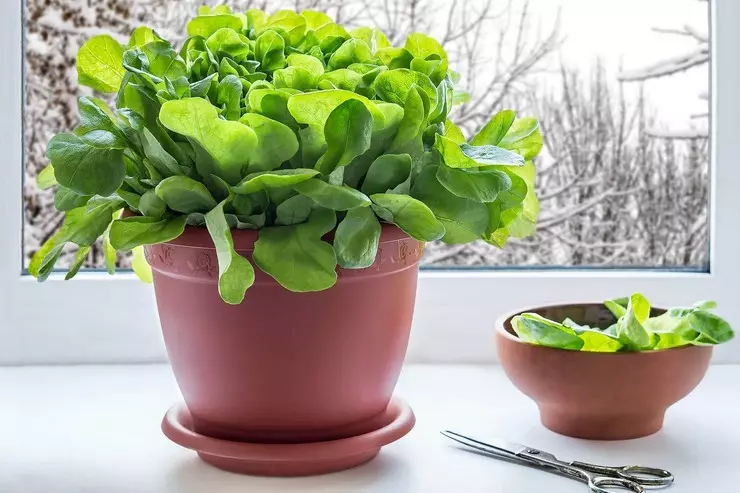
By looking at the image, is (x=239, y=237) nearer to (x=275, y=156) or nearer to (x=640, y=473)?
(x=275, y=156)

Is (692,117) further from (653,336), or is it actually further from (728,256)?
(653,336)

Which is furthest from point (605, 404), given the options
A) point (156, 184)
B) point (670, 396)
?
point (156, 184)

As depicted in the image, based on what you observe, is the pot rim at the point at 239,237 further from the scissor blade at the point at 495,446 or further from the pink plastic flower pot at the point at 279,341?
the scissor blade at the point at 495,446

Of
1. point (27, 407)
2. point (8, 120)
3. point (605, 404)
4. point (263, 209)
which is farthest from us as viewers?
point (8, 120)

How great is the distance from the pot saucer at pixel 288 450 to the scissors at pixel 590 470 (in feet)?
0.28

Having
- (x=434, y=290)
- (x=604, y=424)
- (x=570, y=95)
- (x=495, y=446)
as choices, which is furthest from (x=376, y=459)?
A: (x=570, y=95)

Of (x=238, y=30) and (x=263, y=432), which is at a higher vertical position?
(x=238, y=30)

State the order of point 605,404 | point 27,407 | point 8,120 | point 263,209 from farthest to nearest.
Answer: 1. point 8,120
2. point 27,407
3. point 605,404
4. point 263,209

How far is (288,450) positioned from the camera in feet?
2.22

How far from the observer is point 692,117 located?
1.12m

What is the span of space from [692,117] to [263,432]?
70 centimetres

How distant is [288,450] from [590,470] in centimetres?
23

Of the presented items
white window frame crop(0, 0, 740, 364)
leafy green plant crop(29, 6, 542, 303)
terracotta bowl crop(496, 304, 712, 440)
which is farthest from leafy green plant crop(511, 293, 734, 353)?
white window frame crop(0, 0, 740, 364)

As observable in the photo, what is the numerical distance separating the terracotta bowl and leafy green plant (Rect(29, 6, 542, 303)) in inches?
5.2
